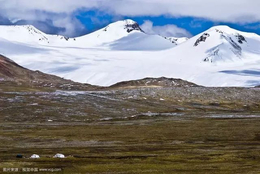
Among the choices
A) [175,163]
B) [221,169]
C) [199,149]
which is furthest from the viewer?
[199,149]

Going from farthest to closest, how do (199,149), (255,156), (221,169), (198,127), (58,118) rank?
(58,118), (198,127), (199,149), (255,156), (221,169)

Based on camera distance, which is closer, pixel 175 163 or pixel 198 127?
pixel 175 163

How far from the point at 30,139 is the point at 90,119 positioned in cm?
7407

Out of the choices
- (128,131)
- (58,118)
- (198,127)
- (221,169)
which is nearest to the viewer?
(221,169)

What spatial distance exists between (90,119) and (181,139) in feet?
239

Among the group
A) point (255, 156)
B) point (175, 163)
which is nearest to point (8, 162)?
point (175, 163)

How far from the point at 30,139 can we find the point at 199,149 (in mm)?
39653

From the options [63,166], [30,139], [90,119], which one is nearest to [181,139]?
[30,139]

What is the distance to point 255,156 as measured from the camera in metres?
82.4

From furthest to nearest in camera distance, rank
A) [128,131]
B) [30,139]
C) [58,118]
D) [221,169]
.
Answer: [58,118], [128,131], [30,139], [221,169]

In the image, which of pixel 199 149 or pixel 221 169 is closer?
pixel 221 169

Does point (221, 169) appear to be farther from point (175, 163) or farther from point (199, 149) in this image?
point (199, 149)

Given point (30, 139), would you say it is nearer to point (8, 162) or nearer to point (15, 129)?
point (15, 129)

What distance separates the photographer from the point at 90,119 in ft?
622
